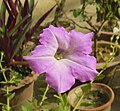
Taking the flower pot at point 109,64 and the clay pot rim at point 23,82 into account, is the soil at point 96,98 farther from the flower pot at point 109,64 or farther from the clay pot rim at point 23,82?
the clay pot rim at point 23,82

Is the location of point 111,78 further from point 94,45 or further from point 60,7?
point 60,7

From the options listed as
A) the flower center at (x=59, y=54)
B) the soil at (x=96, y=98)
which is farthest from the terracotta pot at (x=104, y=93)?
the flower center at (x=59, y=54)

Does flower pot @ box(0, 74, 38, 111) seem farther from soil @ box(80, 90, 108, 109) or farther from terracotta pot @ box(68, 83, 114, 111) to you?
soil @ box(80, 90, 108, 109)

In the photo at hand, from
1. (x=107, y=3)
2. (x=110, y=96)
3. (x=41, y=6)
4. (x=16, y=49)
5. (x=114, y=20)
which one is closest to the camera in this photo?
(x=16, y=49)

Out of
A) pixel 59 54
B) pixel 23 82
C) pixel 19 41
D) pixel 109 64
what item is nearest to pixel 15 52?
pixel 19 41

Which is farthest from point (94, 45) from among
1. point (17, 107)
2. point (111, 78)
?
point (17, 107)

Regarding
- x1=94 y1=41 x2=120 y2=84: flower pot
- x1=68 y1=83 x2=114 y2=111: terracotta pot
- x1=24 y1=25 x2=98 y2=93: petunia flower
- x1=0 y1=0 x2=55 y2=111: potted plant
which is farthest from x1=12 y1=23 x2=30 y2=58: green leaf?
x1=24 y1=25 x2=98 y2=93: petunia flower
